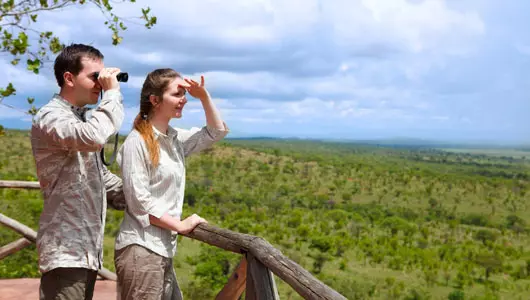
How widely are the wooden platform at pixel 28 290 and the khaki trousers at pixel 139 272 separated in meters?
2.34

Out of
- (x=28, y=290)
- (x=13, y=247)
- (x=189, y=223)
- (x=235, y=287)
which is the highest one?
(x=189, y=223)

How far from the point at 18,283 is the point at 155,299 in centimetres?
321

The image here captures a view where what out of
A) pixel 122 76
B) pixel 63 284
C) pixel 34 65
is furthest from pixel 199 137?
pixel 34 65

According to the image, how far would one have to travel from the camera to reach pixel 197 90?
2.06 m

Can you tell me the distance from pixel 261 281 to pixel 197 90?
0.72m

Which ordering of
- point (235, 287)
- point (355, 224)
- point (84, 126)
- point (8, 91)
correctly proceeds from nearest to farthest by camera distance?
point (84, 126) → point (235, 287) → point (8, 91) → point (355, 224)

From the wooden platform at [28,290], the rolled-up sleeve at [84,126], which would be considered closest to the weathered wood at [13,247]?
the wooden platform at [28,290]

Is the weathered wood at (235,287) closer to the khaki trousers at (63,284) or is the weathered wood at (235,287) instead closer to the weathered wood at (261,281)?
the weathered wood at (261,281)

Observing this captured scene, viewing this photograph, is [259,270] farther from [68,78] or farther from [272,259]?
[68,78]

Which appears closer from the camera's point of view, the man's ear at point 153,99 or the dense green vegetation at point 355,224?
the man's ear at point 153,99

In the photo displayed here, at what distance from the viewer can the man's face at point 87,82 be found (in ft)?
5.60

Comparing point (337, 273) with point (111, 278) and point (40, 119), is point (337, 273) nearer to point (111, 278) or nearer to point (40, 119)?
point (111, 278)

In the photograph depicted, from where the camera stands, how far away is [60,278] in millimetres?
1664

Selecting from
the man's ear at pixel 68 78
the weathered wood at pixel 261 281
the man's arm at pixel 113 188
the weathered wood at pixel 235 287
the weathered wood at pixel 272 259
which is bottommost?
the weathered wood at pixel 235 287
